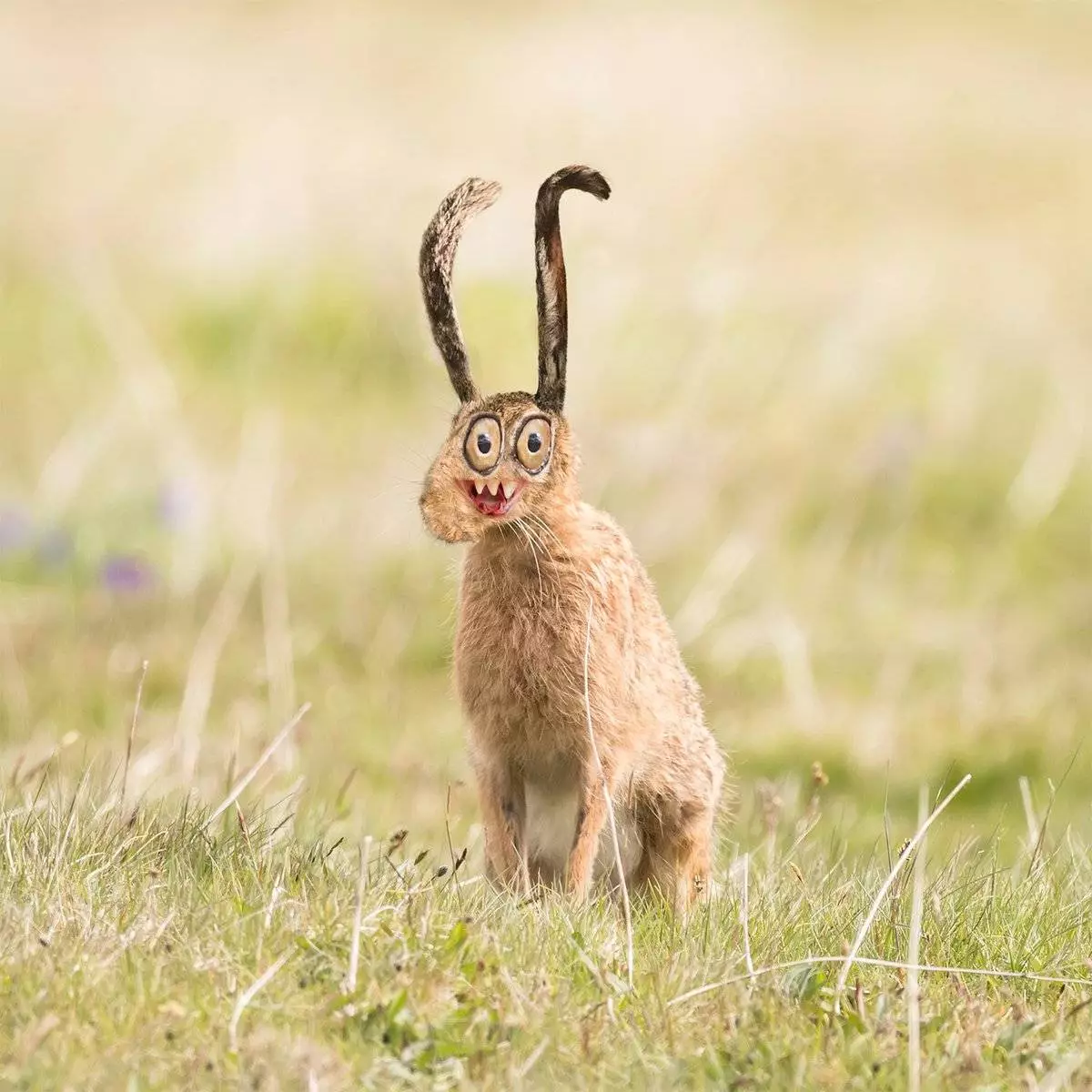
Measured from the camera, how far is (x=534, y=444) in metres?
4.78

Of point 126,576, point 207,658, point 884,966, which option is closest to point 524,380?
point 126,576

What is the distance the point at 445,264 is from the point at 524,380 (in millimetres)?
10154

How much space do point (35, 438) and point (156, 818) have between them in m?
9.87

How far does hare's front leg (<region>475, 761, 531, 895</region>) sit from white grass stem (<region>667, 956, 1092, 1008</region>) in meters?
1.05

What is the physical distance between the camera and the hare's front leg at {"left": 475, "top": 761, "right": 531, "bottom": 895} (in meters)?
5.36

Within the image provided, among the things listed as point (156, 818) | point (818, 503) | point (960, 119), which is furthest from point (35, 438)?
point (960, 119)

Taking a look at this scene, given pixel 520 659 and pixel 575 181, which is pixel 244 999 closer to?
pixel 520 659

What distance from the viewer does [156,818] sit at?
5141 mm

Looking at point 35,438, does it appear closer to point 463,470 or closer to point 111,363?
point 111,363

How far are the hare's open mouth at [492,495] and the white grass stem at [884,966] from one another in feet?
4.22

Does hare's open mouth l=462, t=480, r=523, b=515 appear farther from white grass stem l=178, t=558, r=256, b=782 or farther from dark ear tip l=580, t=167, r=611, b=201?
white grass stem l=178, t=558, r=256, b=782

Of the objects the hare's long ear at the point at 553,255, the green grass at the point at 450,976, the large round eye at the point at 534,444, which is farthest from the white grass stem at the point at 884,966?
the hare's long ear at the point at 553,255

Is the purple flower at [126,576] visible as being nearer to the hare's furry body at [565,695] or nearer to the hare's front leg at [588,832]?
the hare's furry body at [565,695]

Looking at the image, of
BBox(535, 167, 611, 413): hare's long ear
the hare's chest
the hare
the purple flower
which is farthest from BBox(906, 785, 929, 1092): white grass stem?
the purple flower
